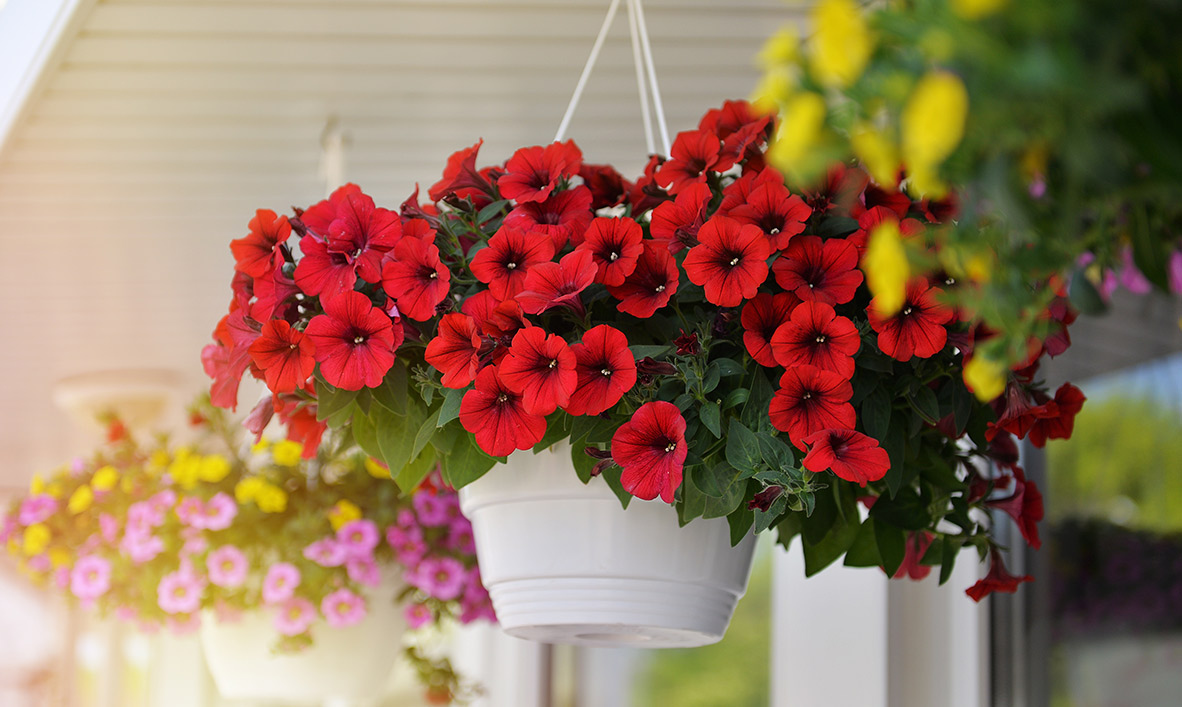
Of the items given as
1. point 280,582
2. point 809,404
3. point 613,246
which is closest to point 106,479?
point 280,582

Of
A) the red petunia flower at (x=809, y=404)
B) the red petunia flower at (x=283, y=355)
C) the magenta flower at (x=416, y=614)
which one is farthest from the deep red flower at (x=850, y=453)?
the magenta flower at (x=416, y=614)

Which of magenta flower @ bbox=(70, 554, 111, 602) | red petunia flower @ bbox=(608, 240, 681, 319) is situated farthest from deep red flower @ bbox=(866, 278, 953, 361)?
magenta flower @ bbox=(70, 554, 111, 602)

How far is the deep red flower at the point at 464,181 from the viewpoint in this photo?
809mm

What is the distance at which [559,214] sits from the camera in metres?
0.76

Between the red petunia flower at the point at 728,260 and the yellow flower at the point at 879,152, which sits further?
the red petunia flower at the point at 728,260

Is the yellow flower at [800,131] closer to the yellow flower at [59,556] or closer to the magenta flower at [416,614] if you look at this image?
the magenta flower at [416,614]

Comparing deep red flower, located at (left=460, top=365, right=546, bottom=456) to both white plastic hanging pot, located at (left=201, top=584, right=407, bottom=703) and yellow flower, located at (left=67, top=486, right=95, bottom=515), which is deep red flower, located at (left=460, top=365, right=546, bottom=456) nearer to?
white plastic hanging pot, located at (left=201, top=584, right=407, bottom=703)

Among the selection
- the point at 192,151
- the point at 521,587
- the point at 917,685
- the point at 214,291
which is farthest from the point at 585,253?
the point at 214,291

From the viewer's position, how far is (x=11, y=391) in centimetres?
276

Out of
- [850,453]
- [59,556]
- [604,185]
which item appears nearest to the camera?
[850,453]

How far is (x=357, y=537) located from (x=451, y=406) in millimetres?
901

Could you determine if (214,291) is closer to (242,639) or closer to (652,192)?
(242,639)

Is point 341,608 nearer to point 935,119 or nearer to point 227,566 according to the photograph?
point 227,566

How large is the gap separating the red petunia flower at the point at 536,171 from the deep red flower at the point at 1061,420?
0.37m
